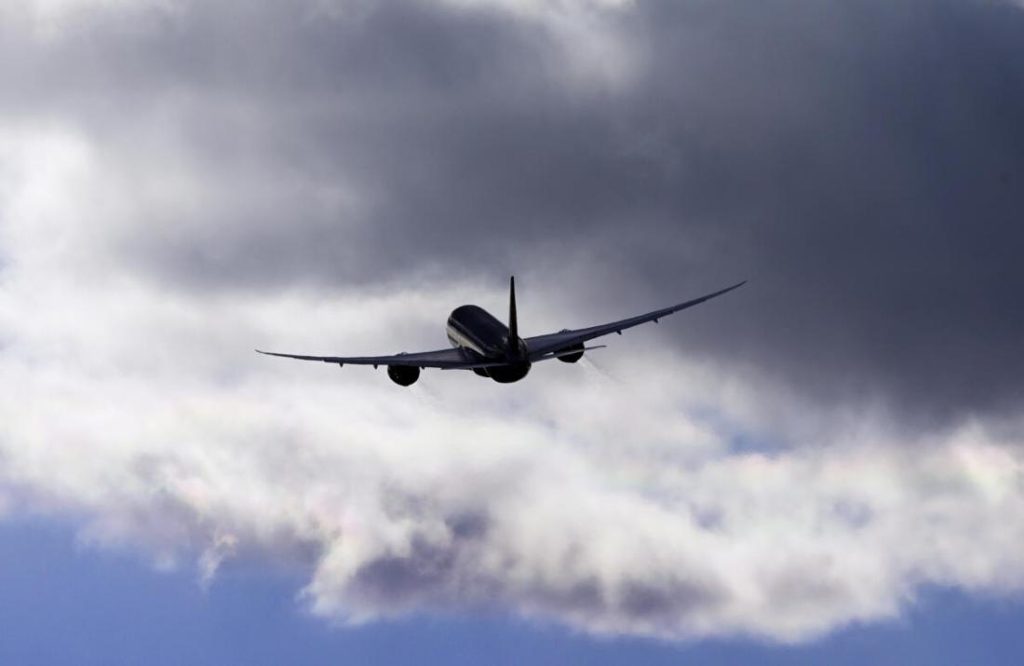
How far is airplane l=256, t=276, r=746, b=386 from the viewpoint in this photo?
15112cm

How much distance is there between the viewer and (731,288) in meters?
170

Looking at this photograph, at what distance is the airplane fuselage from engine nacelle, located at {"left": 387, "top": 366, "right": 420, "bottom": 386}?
7081 mm

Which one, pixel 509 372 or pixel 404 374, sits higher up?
pixel 404 374

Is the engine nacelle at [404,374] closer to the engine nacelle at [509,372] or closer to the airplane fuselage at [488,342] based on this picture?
the airplane fuselage at [488,342]

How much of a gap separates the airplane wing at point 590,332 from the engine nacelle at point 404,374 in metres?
14.6

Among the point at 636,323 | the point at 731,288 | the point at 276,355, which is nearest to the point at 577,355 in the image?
the point at 636,323

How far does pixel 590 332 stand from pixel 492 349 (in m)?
17.3

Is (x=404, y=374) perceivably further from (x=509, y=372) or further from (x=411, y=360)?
(x=509, y=372)

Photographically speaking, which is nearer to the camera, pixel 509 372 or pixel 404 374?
pixel 509 372

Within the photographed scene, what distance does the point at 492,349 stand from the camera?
157 metres

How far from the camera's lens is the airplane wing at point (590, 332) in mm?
163250

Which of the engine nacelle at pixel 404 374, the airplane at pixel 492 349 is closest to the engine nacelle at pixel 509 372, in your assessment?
the airplane at pixel 492 349

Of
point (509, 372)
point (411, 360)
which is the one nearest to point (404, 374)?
point (411, 360)

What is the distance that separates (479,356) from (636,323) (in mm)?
22811
